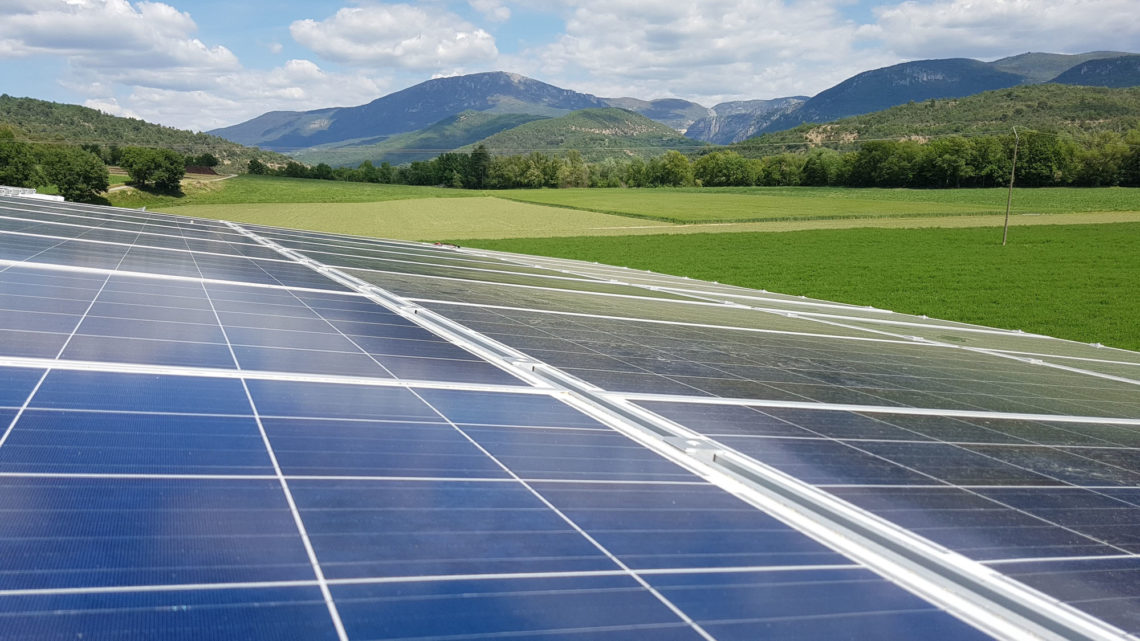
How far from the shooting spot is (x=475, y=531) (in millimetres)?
3729

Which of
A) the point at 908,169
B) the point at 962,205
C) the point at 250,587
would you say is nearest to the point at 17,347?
the point at 250,587

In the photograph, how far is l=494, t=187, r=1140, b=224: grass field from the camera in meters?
93.1

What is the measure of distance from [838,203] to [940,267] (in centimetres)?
6048

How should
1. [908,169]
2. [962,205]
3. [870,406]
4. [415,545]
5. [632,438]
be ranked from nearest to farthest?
[415,545] < [632,438] < [870,406] < [962,205] < [908,169]

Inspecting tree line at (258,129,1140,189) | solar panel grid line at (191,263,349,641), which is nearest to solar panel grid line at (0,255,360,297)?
solar panel grid line at (191,263,349,641)

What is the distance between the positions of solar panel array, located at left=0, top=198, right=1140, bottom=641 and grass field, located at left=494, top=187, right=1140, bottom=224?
8638 cm

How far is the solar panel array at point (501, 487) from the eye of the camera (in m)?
2.98

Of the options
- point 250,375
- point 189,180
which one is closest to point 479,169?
point 189,180

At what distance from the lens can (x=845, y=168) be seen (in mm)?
147625

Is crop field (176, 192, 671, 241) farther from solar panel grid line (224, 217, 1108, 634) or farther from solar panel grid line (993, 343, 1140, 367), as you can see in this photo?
solar panel grid line (224, 217, 1108, 634)

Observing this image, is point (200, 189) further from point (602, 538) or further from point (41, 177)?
point (602, 538)

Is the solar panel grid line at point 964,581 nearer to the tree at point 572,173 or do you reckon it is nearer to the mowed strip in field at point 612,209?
the mowed strip in field at point 612,209

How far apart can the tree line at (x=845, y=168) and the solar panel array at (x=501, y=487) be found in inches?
5322

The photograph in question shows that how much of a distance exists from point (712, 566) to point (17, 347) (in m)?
5.65
